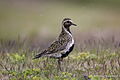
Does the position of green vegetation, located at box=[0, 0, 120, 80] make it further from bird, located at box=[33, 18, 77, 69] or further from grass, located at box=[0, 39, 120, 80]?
bird, located at box=[33, 18, 77, 69]

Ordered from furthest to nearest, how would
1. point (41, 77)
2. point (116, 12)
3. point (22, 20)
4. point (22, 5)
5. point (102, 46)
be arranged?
point (22, 5)
point (116, 12)
point (22, 20)
point (102, 46)
point (41, 77)

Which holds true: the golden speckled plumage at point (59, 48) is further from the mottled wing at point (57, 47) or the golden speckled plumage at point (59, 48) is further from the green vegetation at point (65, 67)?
the green vegetation at point (65, 67)

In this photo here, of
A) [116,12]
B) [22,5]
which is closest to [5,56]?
[116,12]

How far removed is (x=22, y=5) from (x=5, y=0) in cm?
292

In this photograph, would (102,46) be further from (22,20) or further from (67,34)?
(22,20)

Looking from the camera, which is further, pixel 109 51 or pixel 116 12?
pixel 116 12

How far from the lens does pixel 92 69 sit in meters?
13.8

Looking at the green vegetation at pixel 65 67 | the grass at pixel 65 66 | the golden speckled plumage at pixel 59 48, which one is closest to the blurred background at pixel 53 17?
the grass at pixel 65 66

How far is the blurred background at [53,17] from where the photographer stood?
2935 cm

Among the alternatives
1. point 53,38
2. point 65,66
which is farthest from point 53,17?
point 65,66

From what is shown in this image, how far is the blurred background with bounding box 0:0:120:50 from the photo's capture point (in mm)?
29352

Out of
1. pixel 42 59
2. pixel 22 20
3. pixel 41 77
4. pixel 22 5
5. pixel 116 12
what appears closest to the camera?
pixel 41 77

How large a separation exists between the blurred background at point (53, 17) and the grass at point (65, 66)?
9540 mm

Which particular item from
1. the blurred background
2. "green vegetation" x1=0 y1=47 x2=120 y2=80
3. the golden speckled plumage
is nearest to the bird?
the golden speckled plumage
